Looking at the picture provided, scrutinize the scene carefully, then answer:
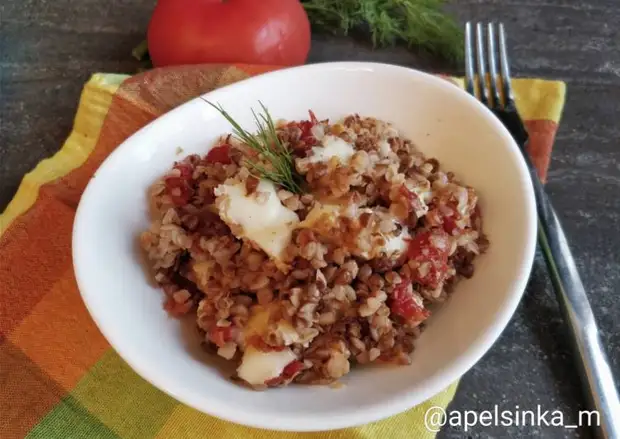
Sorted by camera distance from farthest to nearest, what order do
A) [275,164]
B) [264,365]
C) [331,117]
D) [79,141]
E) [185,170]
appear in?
[79,141]
[331,117]
[185,170]
[275,164]
[264,365]

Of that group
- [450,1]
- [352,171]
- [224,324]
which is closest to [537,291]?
[352,171]

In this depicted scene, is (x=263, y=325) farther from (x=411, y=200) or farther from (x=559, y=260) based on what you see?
(x=559, y=260)

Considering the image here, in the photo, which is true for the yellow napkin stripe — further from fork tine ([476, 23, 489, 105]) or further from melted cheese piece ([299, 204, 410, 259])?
melted cheese piece ([299, 204, 410, 259])

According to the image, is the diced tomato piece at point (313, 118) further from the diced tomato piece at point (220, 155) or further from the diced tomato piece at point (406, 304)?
the diced tomato piece at point (406, 304)

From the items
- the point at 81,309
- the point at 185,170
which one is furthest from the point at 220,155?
the point at 81,309

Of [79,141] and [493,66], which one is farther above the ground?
[493,66]

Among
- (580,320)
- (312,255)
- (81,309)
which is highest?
(312,255)

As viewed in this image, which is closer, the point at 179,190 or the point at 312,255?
the point at 312,255
